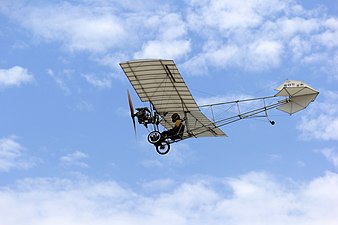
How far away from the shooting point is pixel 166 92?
28.3 meters

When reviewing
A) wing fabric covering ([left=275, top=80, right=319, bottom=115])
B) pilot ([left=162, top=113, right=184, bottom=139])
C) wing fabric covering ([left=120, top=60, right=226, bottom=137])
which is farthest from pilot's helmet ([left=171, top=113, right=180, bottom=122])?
wing fabric covering ([left=275, top=80, right=319, bottom=115])

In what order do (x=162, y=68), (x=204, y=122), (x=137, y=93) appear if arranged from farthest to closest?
(x=204, y=122)
(x=137, y=93)
(x=162, y=68)

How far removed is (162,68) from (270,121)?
6.28 metres

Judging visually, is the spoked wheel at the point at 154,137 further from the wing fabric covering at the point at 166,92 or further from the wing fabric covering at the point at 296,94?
the wing fabric covering at the point at 296,94

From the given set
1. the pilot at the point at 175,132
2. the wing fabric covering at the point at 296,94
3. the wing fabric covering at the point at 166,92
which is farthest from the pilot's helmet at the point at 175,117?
the wing fabric covering at the point at 296,94

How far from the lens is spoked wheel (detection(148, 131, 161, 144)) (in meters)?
28.7

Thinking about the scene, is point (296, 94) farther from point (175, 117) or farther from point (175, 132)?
point (175, 132)

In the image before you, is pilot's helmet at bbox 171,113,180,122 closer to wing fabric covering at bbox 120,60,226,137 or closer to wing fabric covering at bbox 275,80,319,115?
wing fabric covering at bbox 120,60,226,137

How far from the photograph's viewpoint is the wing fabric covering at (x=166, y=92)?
2661 centimetres

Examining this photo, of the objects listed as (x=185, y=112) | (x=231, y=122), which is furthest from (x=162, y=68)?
(x=231, y=122)

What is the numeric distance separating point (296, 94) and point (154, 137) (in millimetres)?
6994

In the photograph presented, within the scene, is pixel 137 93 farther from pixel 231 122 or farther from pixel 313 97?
pixel 313 97

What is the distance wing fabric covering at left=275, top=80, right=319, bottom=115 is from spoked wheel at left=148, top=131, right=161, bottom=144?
6.00 m

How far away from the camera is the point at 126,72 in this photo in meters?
27.1
